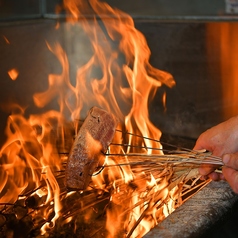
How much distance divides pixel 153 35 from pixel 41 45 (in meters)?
0.91

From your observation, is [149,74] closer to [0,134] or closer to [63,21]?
[63,21]

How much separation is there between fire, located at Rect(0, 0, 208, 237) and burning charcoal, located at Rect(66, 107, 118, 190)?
0.16 m

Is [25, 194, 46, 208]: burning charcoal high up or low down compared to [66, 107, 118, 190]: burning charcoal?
down

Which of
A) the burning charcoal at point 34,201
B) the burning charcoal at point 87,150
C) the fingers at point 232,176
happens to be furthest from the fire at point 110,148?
the fingers at point 232,176

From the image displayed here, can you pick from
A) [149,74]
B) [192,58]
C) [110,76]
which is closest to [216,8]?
[192,58]

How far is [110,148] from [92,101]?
1116 mm

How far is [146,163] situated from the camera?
261 cm

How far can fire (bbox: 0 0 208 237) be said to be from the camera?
8.33ft

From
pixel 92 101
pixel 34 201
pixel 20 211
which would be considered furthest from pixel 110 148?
pixel 92 101

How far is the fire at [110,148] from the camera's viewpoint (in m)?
2.54

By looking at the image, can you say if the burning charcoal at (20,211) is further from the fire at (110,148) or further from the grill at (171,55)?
the grill at (171,55)

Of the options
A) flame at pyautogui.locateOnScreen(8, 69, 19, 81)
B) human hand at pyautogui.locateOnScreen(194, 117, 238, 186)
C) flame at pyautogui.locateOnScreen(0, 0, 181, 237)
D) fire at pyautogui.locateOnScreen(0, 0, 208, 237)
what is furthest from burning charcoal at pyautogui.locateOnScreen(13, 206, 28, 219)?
flame at pyautogui.locateOnScreen(8, 69, 19, 81)

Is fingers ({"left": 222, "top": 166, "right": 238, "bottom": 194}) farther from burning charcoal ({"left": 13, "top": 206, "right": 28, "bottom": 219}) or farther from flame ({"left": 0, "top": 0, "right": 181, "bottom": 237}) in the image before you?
burning charcoal ({"left": 13, "top": 206, "right": 28, "bottom": 219})

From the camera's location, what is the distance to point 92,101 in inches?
173
